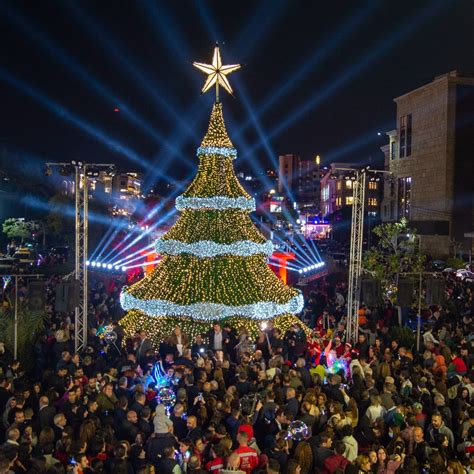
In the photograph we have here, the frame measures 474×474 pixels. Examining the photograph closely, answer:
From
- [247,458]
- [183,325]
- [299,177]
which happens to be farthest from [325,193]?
[247,458]

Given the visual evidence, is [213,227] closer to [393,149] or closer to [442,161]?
[442,161]

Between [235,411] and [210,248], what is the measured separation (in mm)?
7085

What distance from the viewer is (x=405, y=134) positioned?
41812 millimetres

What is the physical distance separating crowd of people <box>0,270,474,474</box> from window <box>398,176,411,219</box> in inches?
1241

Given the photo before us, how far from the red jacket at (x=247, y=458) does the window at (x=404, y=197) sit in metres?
38.0

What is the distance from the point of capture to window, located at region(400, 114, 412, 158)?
41250mm

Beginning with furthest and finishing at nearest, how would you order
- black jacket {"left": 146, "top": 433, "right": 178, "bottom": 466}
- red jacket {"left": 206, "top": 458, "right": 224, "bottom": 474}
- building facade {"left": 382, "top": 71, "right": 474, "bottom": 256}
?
building facade {"left": 382, "top": 71, "right": 474, "bottom": 256}, black jacket {"left": 146, "top": 433, "right": 178, "bottom": 466}, red jacket {"left": 206, "top": 458, "right": 224, "bottom": 474}

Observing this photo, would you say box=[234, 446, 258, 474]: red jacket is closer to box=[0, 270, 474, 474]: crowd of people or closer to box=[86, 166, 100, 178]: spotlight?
box=[0, 270, 474, 474]: crowd of people

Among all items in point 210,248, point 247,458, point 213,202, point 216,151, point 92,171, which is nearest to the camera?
point 247,458

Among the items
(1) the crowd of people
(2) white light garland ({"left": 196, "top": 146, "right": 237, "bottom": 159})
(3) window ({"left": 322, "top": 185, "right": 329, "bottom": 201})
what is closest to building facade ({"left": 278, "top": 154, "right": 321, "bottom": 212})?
(3) window ({"left": 322, "top": 185, "right": 329, "bottom": 201})

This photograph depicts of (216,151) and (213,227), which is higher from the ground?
(216,151)

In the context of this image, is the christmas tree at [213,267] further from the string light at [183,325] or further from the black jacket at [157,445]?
the black jacket at [157,445]

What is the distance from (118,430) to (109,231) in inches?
1345

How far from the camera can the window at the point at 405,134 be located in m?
41.2
